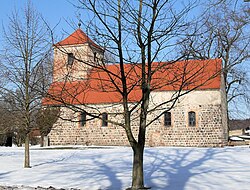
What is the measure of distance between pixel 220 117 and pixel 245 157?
1118cm

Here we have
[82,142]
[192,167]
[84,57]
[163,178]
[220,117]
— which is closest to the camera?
[84,57]

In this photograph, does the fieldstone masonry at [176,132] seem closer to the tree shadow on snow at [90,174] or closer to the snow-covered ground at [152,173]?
the snow-covered ground at [152,173]

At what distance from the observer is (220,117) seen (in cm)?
2670

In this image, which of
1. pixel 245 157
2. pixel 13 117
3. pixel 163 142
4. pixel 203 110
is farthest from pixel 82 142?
pixel 245 157

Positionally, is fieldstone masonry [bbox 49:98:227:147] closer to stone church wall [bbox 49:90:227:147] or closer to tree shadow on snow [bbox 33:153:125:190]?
stone church wall [bbox 49:90:227:147]

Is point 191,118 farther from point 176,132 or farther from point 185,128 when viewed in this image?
point 176,132

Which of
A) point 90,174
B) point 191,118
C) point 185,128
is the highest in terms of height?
point 191,118

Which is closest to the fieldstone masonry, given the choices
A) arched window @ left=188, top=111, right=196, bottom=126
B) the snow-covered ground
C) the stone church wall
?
the stone church wall

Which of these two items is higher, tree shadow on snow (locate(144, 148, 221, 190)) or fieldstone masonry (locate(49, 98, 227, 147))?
fieldstone masonry (locate(49, 98, 227, 147))

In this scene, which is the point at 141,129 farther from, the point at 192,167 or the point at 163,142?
the point at 163,142

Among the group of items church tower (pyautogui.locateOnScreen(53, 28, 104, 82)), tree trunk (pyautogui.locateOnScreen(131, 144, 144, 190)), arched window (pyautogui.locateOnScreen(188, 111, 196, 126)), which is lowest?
tree trunk (pyautogui.locateOnScreen(131, 144, 144, 190))

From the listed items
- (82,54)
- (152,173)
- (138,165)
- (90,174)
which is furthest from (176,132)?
(82,54)

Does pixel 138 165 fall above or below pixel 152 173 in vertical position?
above

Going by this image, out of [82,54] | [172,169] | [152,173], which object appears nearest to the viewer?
[82,54]
